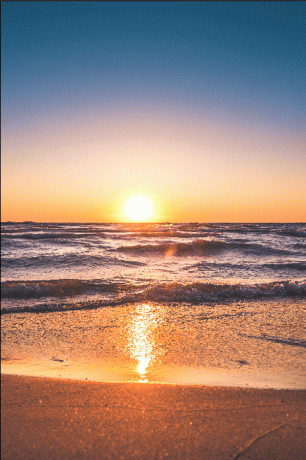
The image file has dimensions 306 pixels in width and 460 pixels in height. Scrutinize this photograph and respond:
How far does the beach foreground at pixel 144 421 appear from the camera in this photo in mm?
2004

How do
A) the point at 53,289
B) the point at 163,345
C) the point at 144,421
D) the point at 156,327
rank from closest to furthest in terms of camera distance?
the point at 144,421
the point at 163,345
the point at 156,327
the point at 53,289

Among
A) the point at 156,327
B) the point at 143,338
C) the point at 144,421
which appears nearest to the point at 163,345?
the point at 143,338

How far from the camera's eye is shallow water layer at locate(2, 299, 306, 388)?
10.9 feet

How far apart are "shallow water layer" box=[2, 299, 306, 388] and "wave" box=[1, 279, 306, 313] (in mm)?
890

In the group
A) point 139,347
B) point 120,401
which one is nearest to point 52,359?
point 139,347

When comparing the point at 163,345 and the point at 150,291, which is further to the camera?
the point at 150,291

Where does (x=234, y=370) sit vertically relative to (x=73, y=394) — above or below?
below

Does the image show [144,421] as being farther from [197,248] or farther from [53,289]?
[197,248]

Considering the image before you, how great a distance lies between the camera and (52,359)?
366 cm

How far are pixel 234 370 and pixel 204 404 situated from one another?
102 cm

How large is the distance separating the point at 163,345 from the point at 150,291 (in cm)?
335

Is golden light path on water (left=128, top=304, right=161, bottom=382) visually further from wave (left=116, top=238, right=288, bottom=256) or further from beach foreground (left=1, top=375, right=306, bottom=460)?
wave (left=116, top=238, right=288, bottom=256)

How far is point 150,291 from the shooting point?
765cm

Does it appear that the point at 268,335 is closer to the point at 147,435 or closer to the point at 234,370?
the point at 234,370
